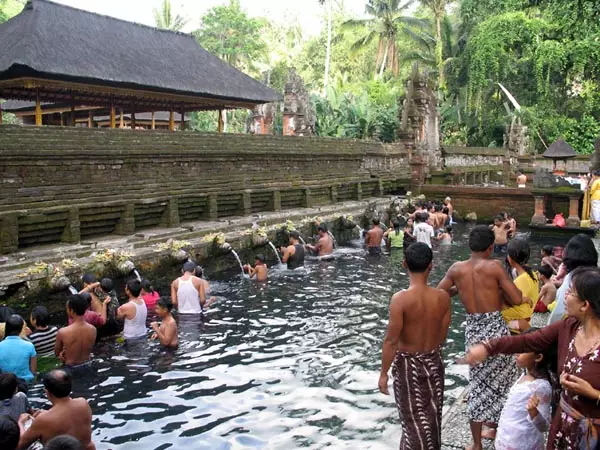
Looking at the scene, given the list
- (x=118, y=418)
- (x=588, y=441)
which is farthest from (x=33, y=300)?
(x=588, y=441)

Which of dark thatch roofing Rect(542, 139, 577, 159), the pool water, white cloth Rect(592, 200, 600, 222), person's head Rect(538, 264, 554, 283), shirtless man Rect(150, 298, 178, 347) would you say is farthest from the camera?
dark thatch roofing Rect(542, 139, 577, 159)

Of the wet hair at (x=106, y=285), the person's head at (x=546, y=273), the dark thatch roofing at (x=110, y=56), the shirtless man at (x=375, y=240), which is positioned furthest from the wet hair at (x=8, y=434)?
the dark thatch roofing at (x=110, y=56)

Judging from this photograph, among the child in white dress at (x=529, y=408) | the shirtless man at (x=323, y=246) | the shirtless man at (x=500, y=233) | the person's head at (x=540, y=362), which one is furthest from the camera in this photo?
the shirtless man at (x=323, y=246)

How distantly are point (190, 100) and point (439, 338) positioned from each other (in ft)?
64.9

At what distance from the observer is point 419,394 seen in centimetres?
429

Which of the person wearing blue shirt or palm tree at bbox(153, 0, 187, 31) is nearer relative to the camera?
the person wearing blue shirt

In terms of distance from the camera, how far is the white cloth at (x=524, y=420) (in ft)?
12.8

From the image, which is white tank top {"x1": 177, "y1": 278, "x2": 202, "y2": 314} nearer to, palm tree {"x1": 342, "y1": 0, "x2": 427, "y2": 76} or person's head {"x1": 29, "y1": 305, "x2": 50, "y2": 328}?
person's head {"x1": 29, "y1": 305, "x2": 50, "y2": 328}

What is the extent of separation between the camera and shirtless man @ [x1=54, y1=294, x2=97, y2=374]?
23.4ft

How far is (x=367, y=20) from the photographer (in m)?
47.1

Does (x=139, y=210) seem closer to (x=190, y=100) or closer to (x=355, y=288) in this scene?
(x=355, y=288)

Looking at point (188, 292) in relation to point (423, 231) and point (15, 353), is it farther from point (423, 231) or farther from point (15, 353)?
point (423, 231)

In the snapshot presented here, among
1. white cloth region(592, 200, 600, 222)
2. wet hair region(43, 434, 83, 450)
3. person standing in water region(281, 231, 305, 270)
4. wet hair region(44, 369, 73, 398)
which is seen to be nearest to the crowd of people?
wet hair region(43, 434, 83, 450)

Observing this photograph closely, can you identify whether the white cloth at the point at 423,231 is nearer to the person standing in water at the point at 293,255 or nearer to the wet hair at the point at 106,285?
the person standing in water at the point at 293,255
